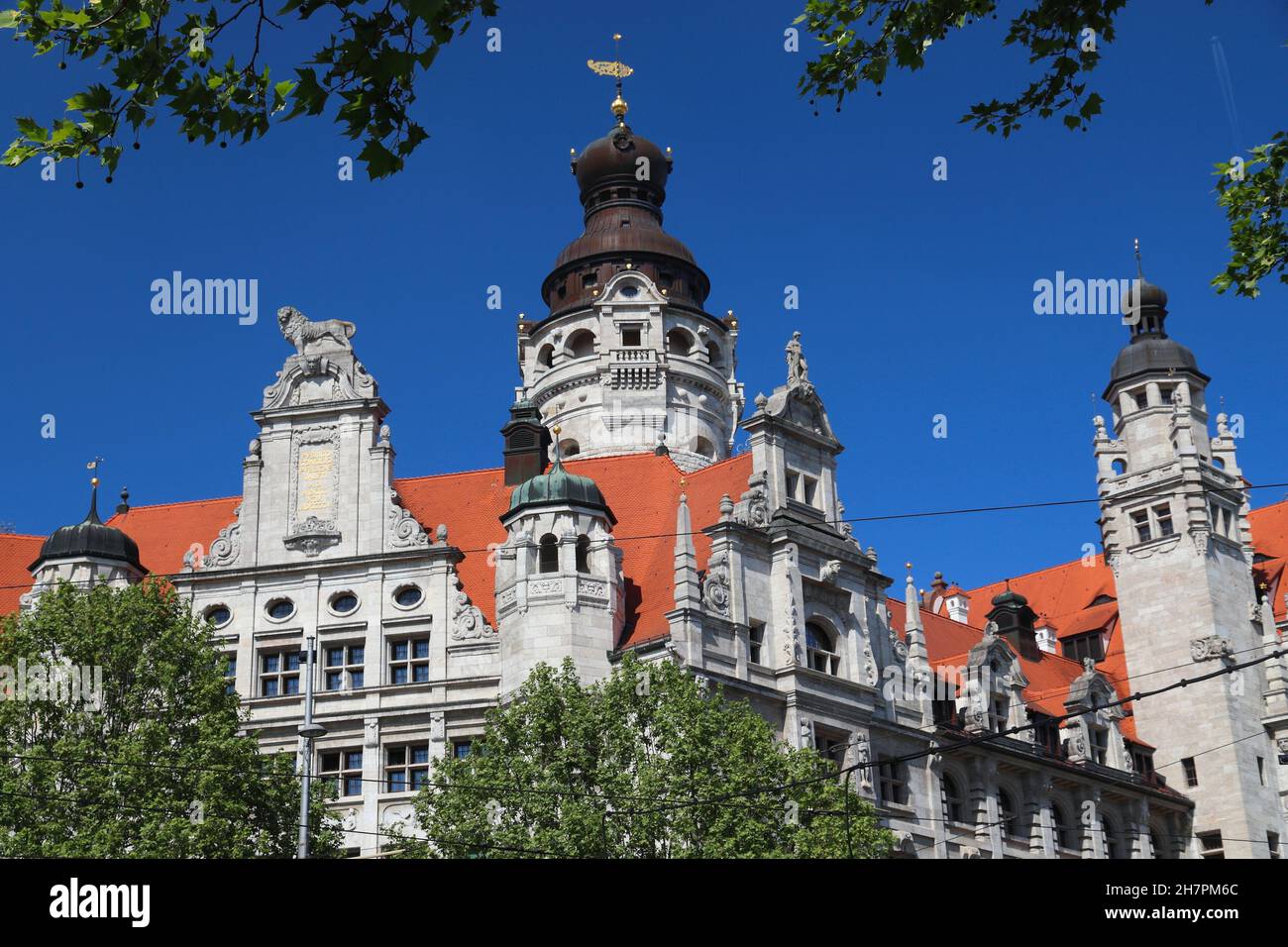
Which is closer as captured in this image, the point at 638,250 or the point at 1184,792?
the point at 1184,792

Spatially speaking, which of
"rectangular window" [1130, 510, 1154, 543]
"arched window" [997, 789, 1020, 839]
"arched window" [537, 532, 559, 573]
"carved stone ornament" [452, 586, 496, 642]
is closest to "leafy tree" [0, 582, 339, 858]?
"carved stone ornament" [452, 586, 496, 642]

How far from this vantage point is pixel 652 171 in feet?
278

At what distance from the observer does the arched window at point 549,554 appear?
4791cm

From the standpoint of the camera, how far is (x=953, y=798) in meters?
53.8

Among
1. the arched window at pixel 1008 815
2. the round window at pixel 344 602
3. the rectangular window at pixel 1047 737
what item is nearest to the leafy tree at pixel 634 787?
the round window at pixel 344 602

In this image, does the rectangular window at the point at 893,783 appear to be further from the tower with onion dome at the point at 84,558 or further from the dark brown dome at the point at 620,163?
the dark brown dome at the point at 620,163

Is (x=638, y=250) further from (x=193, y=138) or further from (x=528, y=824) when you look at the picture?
(x=193, y=138)

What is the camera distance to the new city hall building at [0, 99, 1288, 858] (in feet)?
155

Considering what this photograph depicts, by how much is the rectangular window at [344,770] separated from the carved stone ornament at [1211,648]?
114 feet

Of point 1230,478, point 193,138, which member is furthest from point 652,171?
point 193,138

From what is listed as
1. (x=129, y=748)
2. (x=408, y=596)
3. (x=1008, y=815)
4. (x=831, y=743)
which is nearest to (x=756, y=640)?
(x=831, y=743)

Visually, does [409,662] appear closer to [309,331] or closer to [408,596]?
[408,596]

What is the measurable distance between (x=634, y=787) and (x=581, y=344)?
4217cm

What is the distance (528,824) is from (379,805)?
910 centimetres
